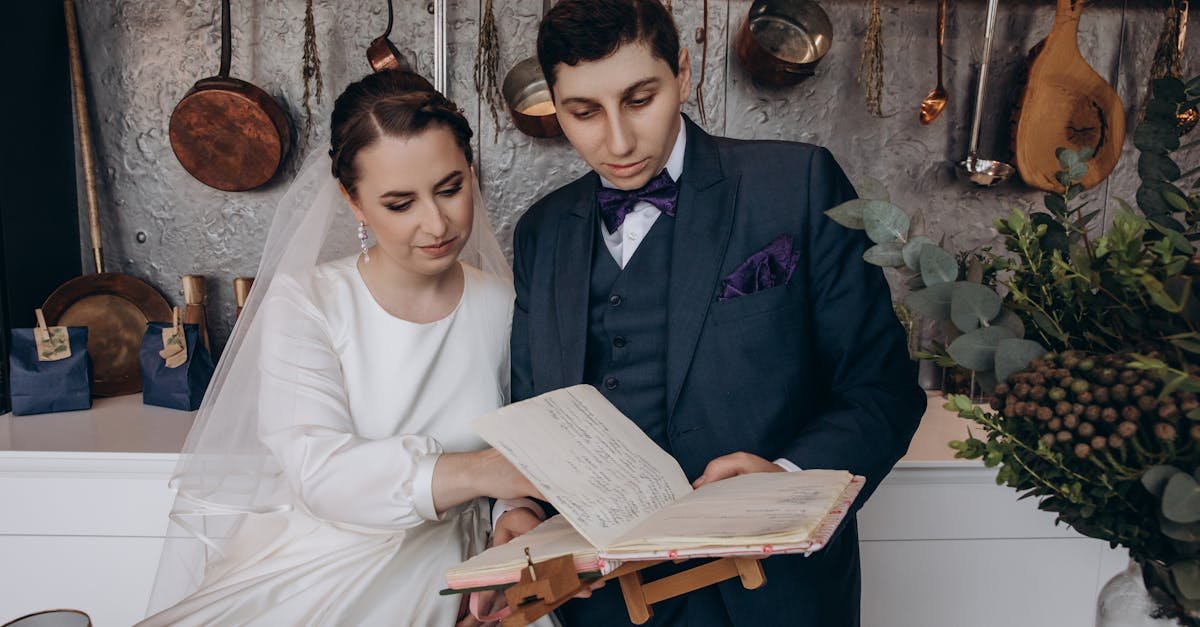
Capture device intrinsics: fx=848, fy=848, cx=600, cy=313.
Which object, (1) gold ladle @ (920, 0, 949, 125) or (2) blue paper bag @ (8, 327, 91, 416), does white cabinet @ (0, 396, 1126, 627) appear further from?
(1) gold ladle @ (920, 0, 949, 125)

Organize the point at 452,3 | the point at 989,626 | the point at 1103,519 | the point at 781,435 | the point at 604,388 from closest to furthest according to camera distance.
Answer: the point at 1103,519, the point at 781,435, the point at 604,388, the point at 989,626, the point at 452,3

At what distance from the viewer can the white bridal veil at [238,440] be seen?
169 cm

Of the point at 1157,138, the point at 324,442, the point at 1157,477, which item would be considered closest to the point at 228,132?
the point at 324,442

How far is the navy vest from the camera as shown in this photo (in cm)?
154

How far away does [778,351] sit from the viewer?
1463 millimetres

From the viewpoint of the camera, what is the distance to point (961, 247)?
2.90 m

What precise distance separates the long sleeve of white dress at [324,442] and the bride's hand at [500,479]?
4.1 inches

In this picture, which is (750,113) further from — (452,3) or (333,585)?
(333,585)

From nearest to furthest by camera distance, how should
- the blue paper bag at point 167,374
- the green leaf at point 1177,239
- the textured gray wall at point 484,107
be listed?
the green leaf at point 1177,239
the blue paper bag at point 167,374
the textured gray wall at point 484,107

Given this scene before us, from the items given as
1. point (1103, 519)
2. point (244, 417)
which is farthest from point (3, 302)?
point (1103, 519)

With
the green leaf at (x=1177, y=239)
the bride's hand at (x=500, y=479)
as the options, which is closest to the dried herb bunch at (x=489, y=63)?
the bride's hand at (x=500, y=479)

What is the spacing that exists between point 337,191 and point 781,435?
1053 mm

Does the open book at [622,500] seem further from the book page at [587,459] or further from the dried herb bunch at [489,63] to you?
the dried herb bunch at [489,63]

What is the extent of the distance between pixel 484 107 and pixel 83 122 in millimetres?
1288
